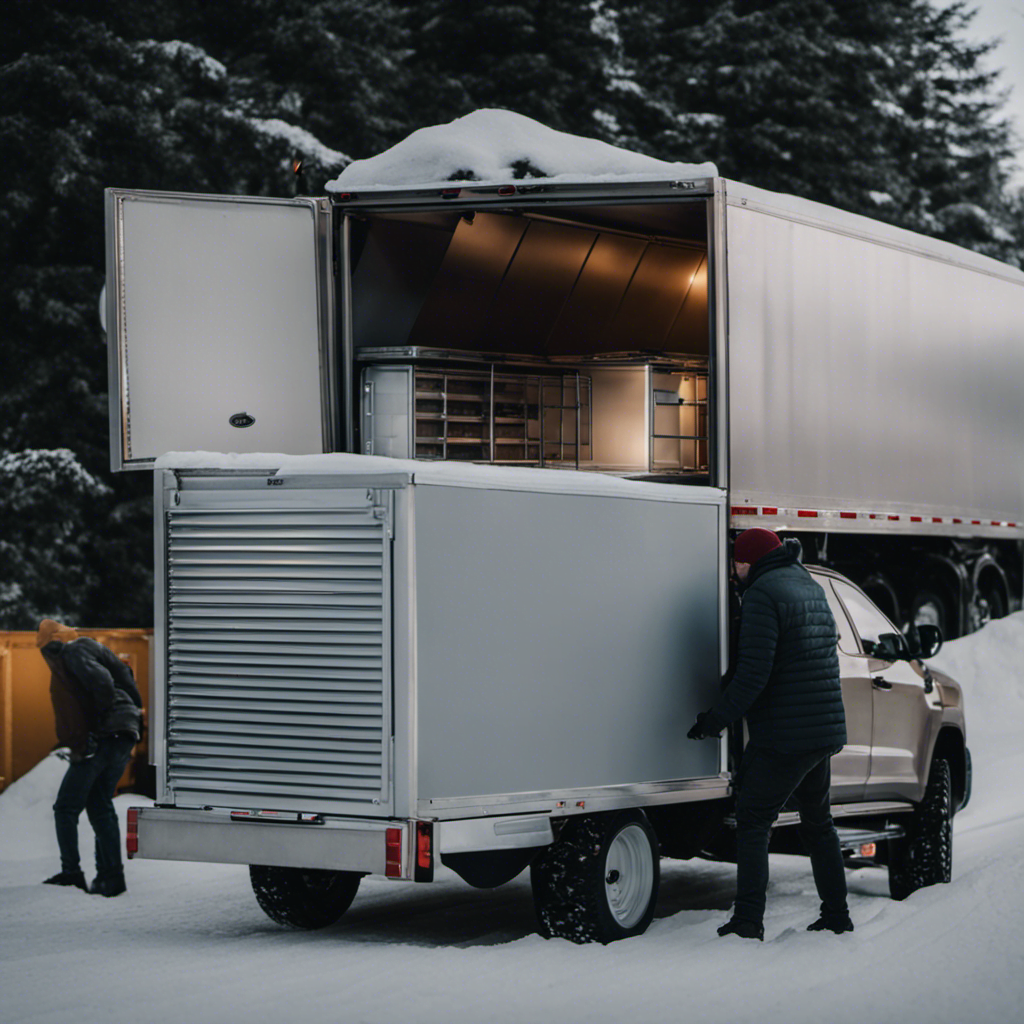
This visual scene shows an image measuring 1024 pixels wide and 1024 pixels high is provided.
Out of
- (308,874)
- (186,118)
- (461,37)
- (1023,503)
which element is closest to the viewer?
(308,874)

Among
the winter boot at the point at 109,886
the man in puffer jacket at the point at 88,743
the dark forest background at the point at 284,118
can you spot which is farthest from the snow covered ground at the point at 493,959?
the dark forest background at the point at 284,118

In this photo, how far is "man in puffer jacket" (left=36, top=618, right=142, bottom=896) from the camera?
10359 mm

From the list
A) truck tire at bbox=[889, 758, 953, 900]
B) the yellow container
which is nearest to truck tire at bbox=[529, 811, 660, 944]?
truck tire at bbox=[889, 758, 953, 900]

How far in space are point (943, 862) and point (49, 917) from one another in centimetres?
502

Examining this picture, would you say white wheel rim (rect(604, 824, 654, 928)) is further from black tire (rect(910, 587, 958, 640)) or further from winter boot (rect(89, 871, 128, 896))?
black tire (rect(910, 587, 958, 640))

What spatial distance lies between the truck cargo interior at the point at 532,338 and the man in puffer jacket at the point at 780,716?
107 inches

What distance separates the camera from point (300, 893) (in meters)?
8.75

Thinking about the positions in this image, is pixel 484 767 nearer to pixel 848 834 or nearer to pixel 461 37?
pixel 848 834

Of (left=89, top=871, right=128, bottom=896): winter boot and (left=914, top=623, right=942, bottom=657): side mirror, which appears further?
(left=89, top=871, right=128, bottom=896): winter boot

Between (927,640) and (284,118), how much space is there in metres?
19.5

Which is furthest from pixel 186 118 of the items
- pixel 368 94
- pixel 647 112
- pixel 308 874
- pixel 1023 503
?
pixel 308 874

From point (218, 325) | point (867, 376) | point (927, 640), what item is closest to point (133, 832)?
point (218, 325)

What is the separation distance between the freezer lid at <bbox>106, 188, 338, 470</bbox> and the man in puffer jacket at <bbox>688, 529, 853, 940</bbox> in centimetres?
304

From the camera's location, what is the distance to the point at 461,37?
104ft
